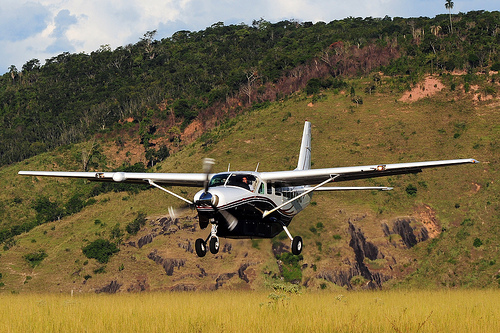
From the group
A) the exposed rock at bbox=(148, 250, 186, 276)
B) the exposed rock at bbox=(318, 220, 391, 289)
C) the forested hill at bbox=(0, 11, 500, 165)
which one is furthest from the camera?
the forested hill at bbox=(0, 11, 500, 165)

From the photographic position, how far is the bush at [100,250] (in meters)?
77.7

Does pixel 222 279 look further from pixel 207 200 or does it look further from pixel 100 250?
pixel 207 200

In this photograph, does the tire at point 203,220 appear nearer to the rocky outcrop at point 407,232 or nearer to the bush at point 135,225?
the rocky outcrop at point 407,232

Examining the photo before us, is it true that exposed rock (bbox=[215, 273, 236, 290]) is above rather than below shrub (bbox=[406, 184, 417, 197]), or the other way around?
below

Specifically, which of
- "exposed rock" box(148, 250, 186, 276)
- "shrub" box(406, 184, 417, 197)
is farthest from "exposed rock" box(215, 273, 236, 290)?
"shrub" box(406, 184, 417, 197)

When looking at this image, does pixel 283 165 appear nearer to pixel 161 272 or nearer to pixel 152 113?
pixel 161 272

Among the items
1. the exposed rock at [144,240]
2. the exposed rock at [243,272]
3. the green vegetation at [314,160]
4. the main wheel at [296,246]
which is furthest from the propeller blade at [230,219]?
the exposed rock at [144,240]

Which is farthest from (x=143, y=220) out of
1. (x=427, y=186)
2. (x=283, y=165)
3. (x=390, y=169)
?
(x=390, y=169)

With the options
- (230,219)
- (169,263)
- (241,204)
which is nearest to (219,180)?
(241,204)

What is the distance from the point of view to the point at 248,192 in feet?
81.3

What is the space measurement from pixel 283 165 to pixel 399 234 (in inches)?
949

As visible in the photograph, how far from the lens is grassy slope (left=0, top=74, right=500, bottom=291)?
6669 cm

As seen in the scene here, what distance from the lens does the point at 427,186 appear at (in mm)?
81438

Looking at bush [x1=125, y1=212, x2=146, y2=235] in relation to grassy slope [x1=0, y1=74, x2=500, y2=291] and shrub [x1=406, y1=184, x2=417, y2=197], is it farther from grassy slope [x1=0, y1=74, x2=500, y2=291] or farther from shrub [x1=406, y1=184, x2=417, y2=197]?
shrub [x1=406, y1=184, x2=417, y2=197]
